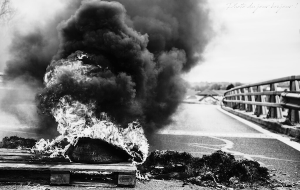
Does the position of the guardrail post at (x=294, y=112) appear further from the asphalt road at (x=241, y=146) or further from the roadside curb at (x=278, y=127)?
the asphalt road at (x=241, y=146)

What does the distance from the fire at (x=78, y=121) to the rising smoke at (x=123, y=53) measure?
0.25ft

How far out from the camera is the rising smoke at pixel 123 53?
455 centimetres

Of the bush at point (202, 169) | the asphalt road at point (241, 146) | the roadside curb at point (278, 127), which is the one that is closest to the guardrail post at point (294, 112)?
the roadside curb at point (278, 127)

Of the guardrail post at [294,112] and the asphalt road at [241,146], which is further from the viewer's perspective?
the guardrail post at [294,112]

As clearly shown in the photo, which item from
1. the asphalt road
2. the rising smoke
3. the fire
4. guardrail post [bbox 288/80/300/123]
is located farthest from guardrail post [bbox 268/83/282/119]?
the fire

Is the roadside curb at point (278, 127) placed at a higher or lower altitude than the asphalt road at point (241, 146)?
higher

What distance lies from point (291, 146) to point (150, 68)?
333 cm

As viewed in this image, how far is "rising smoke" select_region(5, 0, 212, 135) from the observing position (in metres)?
4.55

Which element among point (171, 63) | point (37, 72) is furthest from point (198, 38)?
point (37, 72)

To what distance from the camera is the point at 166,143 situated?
670cm

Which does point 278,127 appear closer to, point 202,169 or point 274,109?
point 274,109

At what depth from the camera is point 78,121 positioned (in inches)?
169

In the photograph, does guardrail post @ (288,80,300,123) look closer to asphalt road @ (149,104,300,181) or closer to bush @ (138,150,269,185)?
asphalt road @ (149,104,300,181)

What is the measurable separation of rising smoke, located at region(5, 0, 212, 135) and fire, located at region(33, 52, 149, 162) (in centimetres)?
8
